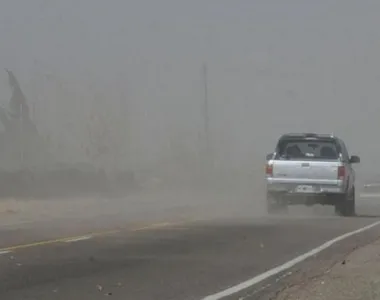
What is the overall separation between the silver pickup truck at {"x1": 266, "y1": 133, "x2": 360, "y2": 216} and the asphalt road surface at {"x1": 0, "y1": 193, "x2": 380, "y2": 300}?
3768 mm

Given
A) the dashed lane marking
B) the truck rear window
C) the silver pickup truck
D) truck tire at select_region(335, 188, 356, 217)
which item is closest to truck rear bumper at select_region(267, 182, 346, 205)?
the silver pickup truck

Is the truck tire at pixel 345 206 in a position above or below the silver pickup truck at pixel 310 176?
below

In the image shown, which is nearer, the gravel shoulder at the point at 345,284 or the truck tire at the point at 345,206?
the gravel shoulder at the point at 345,284

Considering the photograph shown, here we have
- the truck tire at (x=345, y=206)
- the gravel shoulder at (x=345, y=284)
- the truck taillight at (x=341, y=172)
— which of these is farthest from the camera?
the truck tire at (x=345, y=206)

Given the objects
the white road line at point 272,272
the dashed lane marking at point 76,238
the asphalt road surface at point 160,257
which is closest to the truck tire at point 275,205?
the asphalt road surface at point 160,257

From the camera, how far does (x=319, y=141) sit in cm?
2744

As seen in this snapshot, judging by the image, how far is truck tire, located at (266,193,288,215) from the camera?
27.0 m

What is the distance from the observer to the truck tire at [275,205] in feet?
88.5

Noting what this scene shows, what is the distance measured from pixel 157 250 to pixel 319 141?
12.6m

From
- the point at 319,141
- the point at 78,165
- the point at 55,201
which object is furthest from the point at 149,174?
the point at 319,141

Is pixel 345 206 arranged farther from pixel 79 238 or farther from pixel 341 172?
pixel 79 238

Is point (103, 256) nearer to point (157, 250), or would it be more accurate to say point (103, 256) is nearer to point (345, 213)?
point (157, 250)

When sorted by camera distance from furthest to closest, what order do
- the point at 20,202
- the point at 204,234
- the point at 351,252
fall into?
the point at 20,202
the point at 204,234
the point at 351,252

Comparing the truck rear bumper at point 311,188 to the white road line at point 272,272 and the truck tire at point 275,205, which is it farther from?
the white road line at point 272,272
